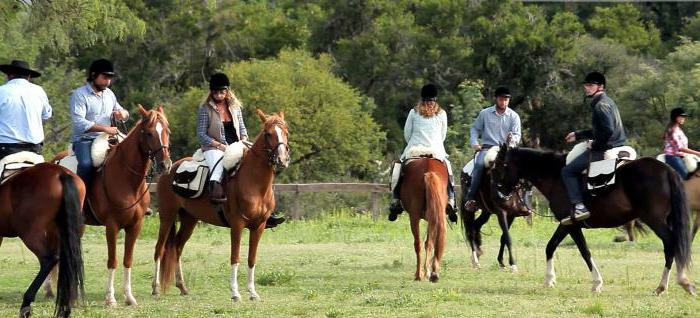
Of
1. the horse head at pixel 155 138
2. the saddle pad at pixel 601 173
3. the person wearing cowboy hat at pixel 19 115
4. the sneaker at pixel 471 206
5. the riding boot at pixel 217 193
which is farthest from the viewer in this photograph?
the sneaker at pixel 471 206

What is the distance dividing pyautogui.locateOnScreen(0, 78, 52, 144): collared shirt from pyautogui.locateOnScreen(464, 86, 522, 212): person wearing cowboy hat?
680cm

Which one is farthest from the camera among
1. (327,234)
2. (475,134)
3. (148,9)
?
(148,9)

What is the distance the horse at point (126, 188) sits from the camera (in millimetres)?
12649

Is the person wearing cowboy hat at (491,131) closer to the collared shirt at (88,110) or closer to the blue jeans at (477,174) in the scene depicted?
the blue jeans at (477,174)

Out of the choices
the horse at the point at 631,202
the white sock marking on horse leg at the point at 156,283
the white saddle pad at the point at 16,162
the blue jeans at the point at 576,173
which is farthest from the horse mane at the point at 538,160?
the white saddle pad at the point at 16,162

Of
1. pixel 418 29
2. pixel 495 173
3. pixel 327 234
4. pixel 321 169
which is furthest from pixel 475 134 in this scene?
pixel 418 29

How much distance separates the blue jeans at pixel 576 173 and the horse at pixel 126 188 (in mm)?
4788

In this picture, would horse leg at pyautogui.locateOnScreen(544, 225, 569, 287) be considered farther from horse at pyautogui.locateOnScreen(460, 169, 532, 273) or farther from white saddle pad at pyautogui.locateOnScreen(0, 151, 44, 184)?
white saddle pad at pyautogui.locateOnScreen(0, 151, 44, 184)

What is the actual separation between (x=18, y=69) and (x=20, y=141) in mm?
821

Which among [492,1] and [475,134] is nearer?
[475,134]

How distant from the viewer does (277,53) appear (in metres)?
64.9

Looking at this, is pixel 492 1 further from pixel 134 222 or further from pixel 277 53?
pixel 134 222

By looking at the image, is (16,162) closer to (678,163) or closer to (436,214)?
(436,214)

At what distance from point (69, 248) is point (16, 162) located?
1461mm
